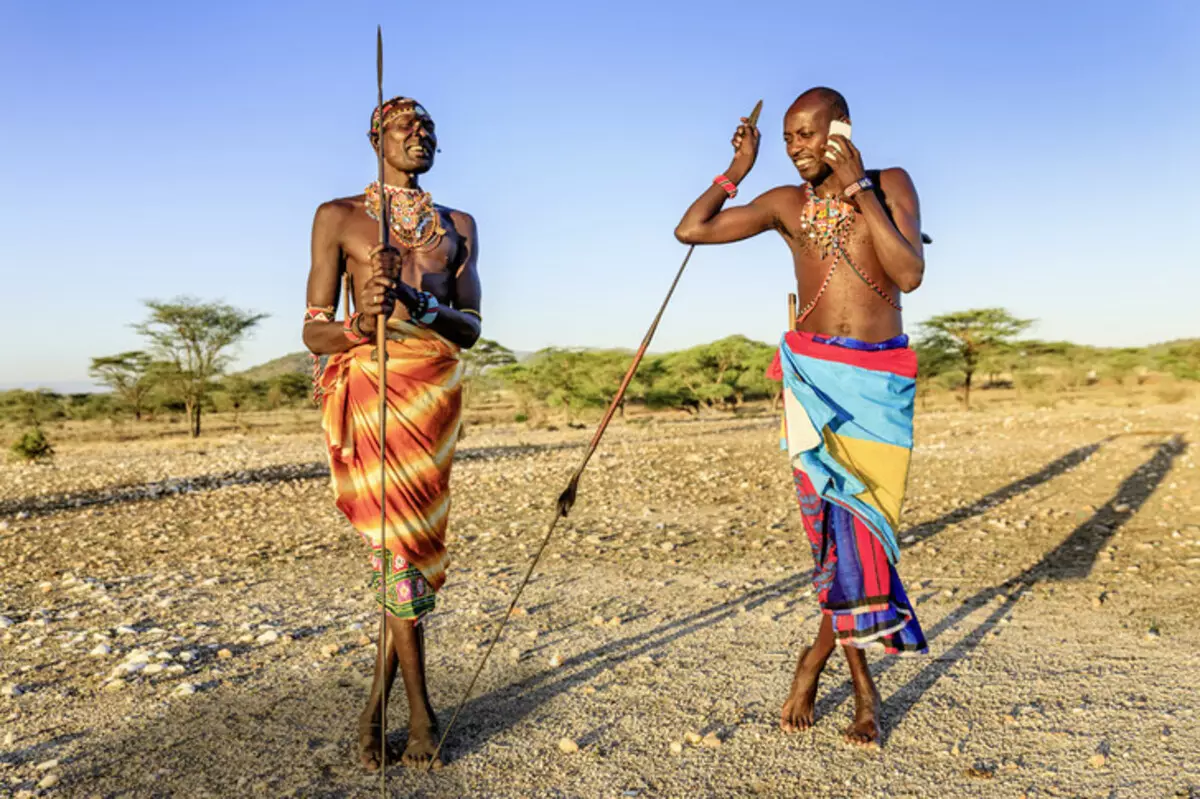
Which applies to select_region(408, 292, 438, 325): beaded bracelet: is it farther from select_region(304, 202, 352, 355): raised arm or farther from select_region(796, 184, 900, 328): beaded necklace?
select_region(796, 184, 900, 328): beaded necklace

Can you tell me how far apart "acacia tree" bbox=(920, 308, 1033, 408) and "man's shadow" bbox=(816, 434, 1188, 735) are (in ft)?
90.5

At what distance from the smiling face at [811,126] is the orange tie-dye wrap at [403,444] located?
1480 mm

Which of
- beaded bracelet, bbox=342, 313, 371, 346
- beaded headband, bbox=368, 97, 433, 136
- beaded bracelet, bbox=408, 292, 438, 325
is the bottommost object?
beaded bracelet, bbox=342, 313, 371, 346

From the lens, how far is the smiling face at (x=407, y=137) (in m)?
3.33

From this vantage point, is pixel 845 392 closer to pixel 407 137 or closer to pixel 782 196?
pixel 782 196

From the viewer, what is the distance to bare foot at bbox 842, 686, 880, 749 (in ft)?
10.5

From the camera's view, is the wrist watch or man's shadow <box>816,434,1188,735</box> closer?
the wrist watch

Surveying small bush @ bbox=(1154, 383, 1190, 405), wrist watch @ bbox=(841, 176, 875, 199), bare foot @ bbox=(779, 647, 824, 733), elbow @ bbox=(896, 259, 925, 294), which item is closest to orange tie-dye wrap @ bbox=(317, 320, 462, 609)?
bare foot @ bbox=(779, 647, 824, 733)

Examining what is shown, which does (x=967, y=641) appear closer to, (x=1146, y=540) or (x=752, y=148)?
(x=752, y=148)

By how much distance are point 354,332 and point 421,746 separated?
146 centimetres

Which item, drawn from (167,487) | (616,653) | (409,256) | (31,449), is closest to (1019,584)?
(616,653)

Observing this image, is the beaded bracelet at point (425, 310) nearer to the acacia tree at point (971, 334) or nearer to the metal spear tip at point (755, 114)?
the metal spear tip at point (755, 114)

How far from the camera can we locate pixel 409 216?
334cm

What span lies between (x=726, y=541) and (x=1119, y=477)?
5.53 metres
